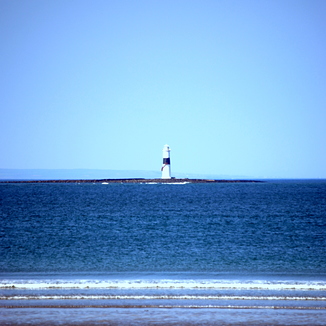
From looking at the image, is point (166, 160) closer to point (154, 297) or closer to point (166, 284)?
point (166, 284)

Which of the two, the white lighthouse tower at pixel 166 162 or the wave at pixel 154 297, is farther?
the white lighthouse tower at pixel 166 162

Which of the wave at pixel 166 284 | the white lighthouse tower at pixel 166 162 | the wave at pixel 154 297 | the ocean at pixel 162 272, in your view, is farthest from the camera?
the white lighthouse tower at pixel 166 162

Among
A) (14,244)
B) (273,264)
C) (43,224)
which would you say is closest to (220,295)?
(273,264)

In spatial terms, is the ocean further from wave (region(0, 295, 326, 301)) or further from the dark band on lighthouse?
the dark band on lighthouse

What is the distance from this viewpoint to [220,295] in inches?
537

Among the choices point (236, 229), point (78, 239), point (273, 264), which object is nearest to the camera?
point (273, 264)

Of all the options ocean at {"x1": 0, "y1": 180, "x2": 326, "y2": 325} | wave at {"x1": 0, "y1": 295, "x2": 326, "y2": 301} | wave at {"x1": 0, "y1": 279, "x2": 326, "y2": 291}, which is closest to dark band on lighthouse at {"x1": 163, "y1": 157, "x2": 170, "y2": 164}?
ocean at {"x1": 0, "y1": 180, "x2": 326, "y2": 325}

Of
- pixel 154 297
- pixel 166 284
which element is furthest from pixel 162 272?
pixel 154 297

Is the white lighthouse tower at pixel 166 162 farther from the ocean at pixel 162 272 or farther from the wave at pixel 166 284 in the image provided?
the wave at pixel 166 284

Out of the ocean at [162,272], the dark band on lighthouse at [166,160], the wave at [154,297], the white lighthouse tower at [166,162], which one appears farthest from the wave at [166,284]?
the dark band on lighthouse at [166,160]

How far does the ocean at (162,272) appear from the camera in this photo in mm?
11594

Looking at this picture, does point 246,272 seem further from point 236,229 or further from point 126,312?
point 236,229

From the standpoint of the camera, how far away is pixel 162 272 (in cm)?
1812

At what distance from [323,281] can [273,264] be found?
14.4 feet
